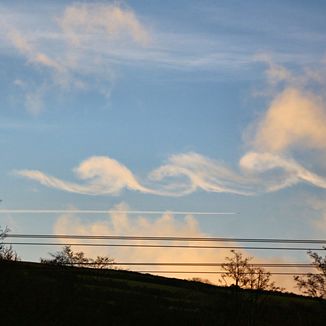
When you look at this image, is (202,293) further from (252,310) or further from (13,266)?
(252,310)

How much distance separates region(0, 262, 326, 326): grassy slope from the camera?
1825 inches

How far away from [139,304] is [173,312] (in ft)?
25.2

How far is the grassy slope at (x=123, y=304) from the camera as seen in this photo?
46.3 meters

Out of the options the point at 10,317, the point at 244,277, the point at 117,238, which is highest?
the point at 244,277

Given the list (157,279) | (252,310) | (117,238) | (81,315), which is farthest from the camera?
(157,279)

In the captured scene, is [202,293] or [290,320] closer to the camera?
[290,320]

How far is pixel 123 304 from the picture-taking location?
2753 inches

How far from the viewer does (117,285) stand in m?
89.5

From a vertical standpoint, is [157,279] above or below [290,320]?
above

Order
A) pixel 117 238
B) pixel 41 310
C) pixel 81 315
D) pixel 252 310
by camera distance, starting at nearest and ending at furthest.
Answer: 1. pixel 117 238
2. pixel 252 310
3. pixel 41 310
4. pixel 81 315

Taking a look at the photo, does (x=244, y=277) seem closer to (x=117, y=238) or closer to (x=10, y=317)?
(x=10, y=317)

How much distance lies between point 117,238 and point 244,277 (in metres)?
40.5

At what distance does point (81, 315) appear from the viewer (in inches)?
2338

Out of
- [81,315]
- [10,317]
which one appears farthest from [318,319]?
[10,317]
